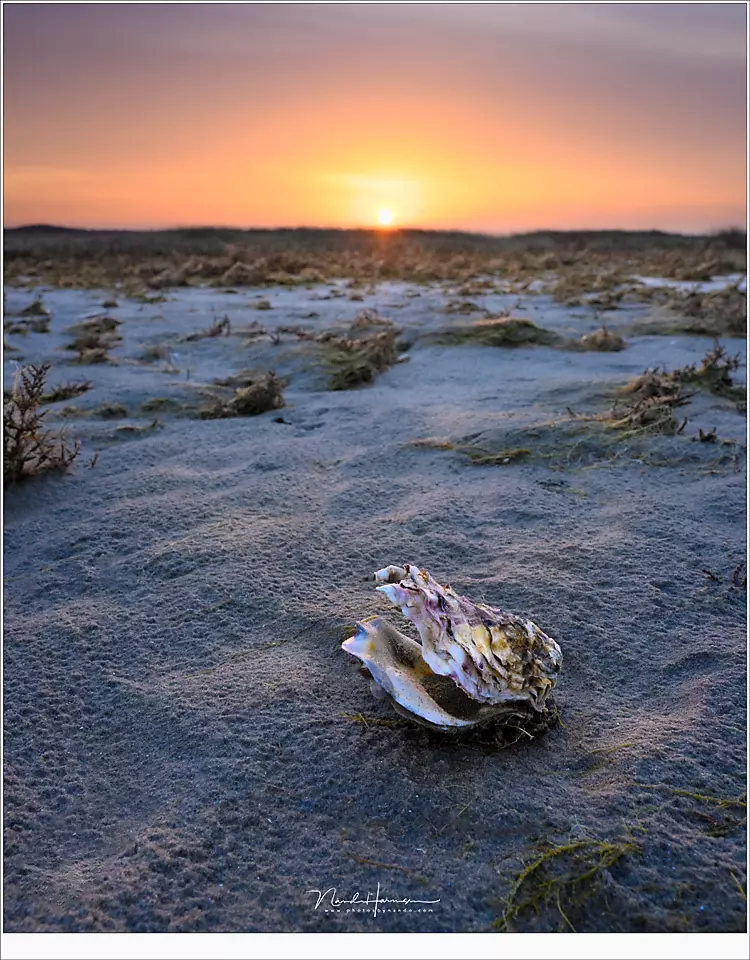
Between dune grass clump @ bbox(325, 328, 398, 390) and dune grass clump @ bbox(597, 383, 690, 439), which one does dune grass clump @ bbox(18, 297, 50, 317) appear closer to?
dune grass clump @ bbox(325, 328, 398, 390)

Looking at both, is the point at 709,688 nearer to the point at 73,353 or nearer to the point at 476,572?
the point at 476,572

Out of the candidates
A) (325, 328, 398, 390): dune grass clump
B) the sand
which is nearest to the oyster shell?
the sand

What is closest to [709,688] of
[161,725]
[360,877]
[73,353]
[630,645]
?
[630,645]

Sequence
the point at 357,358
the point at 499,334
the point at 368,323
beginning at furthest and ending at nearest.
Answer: the point at 368,323
the point at 499,334
the point at 357,358

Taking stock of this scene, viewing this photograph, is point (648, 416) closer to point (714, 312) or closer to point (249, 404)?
point (249, 404)

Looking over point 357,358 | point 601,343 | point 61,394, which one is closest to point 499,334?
point 601,343

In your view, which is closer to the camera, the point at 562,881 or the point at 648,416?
the point at 562,881
